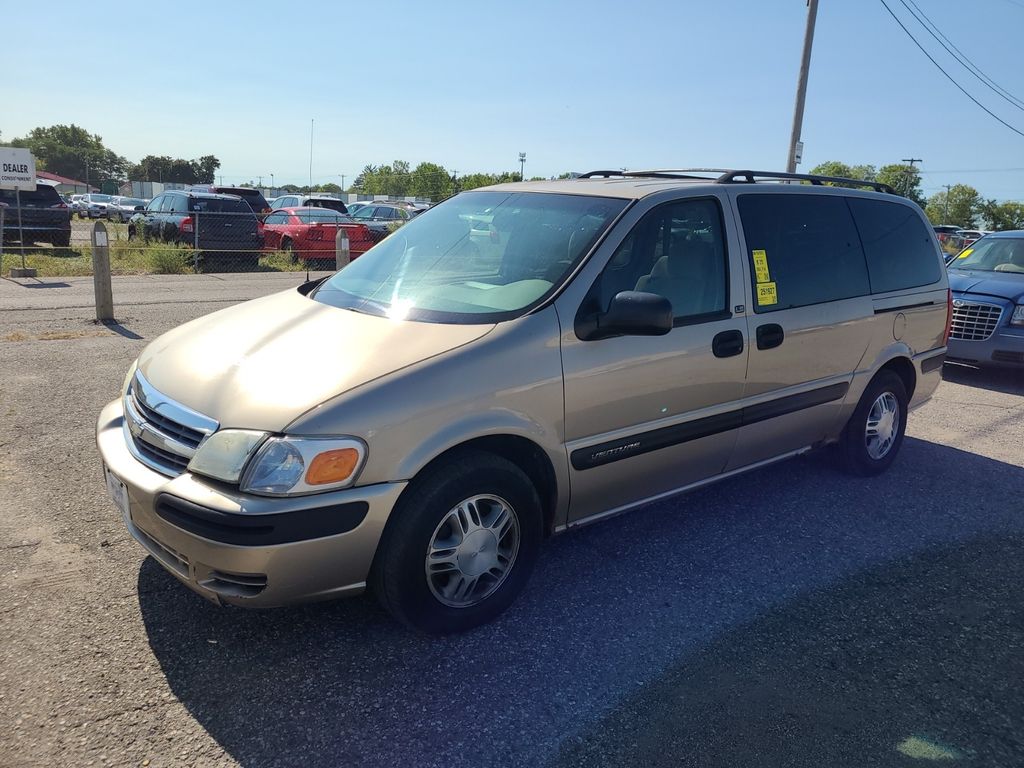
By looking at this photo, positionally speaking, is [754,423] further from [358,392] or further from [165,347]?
[165,347]

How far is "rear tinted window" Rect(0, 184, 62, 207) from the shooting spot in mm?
18812

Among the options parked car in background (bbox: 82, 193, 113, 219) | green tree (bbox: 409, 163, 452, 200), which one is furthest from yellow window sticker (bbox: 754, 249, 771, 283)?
green tree (bbox: 409, 163, 452, 200)

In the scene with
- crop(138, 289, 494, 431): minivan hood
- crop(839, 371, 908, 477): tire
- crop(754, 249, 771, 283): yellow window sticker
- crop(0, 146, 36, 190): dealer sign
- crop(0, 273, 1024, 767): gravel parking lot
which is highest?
crop(0, 146, 36, 190): dealer sign

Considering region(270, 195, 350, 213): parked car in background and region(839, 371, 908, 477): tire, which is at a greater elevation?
region(270, 195, 350, 213): parked car in background

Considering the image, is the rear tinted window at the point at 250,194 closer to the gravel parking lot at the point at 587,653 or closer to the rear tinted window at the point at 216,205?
the rear tinted window at the point at 216,205

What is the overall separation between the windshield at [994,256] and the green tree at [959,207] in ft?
277

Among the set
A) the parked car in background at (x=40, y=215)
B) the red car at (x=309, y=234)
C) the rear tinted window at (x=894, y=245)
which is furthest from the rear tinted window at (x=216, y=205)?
the rear tinted window at (x=894, y=245)

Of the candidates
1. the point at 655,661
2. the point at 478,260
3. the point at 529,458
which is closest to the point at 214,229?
the point at 478,260

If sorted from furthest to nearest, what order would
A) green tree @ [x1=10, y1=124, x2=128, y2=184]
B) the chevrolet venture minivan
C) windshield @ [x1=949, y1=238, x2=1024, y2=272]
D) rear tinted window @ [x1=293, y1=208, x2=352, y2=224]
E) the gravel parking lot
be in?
green tree @ [x1=10, y1=124, x2=128, y2=184], rear tinted window @ [x1=293, y1=208, x2=352, y2=224], windshield @ [x1=949, y1=238, x2=1024, y2=272], the chevrolet venture minivan, the gravel parking lot

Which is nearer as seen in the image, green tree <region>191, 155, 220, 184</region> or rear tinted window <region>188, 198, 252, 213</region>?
rear tinted window <region>188, 198, 252, 213</region>

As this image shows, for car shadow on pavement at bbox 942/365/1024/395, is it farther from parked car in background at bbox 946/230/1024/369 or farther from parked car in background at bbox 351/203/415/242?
parked car in background at bbox 351/203/415/242

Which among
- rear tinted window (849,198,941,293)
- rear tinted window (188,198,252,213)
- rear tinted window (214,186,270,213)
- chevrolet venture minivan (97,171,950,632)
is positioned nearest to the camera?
chevrolet venture minivan (97,171,950,632)

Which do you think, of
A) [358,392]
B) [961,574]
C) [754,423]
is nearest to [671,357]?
[754,423]

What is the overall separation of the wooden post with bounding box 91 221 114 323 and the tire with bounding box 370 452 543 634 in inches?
298
